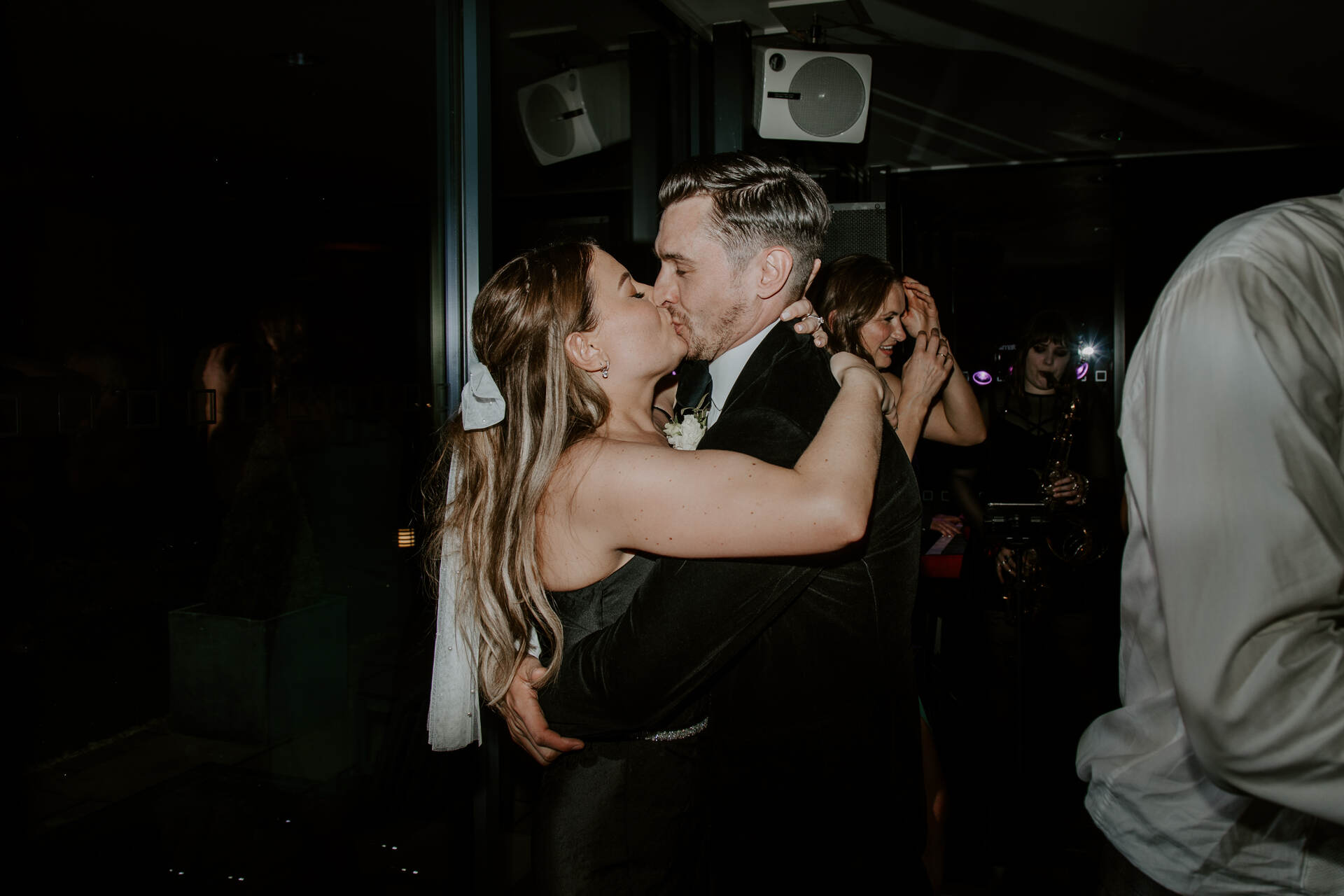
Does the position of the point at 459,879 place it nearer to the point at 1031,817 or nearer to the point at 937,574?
the point at 1031,817

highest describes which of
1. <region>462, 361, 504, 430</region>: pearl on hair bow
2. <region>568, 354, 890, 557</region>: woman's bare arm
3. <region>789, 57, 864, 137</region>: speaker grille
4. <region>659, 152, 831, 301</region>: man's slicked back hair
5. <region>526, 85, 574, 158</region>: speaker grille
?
<region>789, 57, 864, 137</region>: speaker grille

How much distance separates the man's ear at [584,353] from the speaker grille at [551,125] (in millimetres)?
2206

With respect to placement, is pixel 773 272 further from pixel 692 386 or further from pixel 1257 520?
pixel 1257 520

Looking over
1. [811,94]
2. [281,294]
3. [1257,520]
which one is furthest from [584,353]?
[811,94]

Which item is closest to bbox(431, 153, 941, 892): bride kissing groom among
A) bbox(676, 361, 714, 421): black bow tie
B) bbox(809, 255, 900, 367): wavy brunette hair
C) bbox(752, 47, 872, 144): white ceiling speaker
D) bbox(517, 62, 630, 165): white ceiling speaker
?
bbox(676, 361, 714, 421): black bow tie

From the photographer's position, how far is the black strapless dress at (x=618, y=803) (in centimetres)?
147

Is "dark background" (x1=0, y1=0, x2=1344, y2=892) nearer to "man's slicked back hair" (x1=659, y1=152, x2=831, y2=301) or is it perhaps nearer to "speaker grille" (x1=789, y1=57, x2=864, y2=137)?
"speaker grille" (x1=789, y1=57, x2=864, y2=137)

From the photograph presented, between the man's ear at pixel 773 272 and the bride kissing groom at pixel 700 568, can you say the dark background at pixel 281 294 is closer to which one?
the bride kissing groom at pixel 700 568

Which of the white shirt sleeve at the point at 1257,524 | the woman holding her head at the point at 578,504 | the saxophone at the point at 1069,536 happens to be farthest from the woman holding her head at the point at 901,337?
the white shirt sleeve at the point at 1257,524

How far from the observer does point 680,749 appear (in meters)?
1.50

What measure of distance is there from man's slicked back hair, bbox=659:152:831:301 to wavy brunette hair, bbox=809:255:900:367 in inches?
40.9

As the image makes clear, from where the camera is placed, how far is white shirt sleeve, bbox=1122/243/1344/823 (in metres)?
0.63

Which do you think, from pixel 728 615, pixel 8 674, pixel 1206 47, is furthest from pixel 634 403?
pixel 1206 47

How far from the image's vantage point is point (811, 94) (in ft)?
12.3
